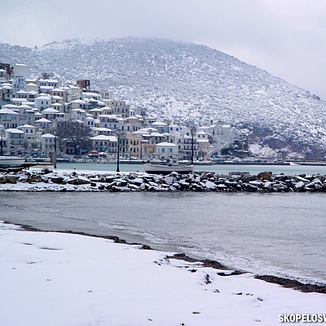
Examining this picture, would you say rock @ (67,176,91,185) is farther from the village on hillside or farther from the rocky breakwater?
the village on hillside

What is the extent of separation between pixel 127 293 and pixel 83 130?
105648 millimetres

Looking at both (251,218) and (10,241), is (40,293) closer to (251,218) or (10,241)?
(10,241)

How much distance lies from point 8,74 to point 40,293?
149536mm

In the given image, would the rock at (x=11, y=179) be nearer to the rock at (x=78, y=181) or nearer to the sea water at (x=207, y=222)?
the rock at (x=78, y=181)

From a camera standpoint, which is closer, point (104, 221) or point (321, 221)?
point (104, 221)

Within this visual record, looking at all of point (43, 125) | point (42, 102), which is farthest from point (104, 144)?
point (42, 102)

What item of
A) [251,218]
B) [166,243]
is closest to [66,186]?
[251,218]

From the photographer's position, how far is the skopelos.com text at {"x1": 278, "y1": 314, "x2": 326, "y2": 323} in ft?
18.5

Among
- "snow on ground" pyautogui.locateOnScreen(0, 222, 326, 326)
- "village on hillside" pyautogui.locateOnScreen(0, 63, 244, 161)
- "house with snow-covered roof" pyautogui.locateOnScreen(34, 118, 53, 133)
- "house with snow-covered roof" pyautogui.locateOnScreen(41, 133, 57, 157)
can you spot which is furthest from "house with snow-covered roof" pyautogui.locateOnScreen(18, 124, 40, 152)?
"snow on ground" pyautogui.locateOnScreen(0, 222, 326, 326)

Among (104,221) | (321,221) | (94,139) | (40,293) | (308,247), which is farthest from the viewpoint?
(94,139)

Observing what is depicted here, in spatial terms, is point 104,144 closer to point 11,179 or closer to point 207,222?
point 11,179

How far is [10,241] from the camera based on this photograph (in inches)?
399

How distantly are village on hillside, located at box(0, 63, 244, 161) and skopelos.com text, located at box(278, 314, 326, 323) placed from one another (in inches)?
3474

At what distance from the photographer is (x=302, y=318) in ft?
18.8
